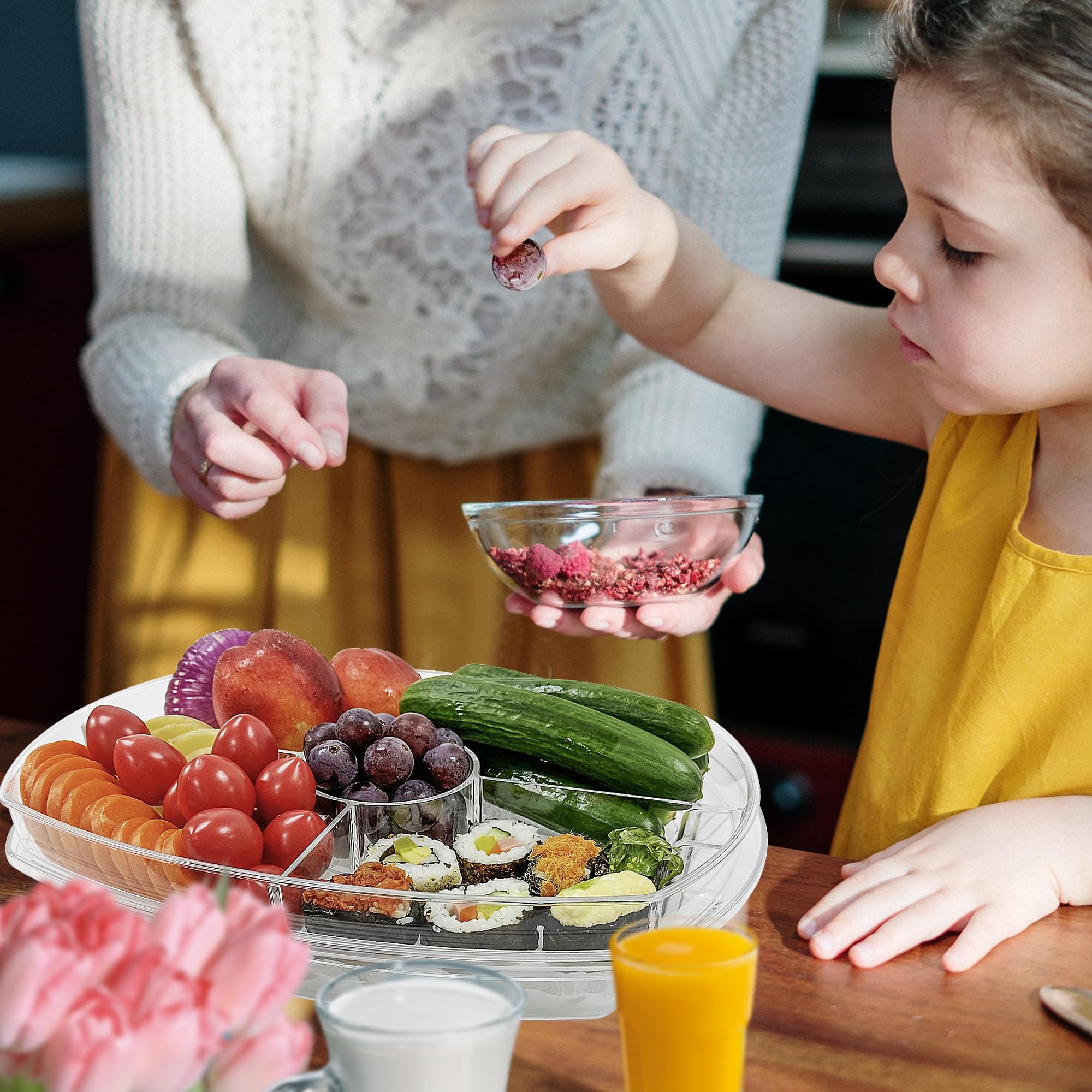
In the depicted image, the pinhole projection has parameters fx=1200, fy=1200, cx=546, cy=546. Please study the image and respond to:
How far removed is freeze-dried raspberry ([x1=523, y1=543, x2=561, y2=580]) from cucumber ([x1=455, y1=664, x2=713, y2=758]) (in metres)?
0.15

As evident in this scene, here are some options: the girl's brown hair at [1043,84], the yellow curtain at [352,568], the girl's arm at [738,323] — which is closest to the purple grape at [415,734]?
the girl's arm at [738,323]

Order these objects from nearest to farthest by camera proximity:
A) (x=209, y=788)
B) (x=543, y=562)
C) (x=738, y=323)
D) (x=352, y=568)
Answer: (x=209, y=788) → (x=543, y=562) → (x=738, y=323) → (x=352, y=568)

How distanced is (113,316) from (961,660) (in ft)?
3.62

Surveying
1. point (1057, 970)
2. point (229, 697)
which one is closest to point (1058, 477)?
point (1057, 970)

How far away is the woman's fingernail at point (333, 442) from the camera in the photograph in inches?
38.8

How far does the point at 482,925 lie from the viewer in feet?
2.18

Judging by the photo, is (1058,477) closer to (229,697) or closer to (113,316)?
(229,697)

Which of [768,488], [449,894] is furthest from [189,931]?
[768,488]

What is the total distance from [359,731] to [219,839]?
133 millimetres

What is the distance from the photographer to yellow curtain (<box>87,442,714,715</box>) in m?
1.67

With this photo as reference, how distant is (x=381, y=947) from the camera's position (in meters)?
0.67

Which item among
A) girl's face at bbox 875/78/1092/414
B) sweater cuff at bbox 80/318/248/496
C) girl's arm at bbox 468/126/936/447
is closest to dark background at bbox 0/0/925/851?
sweater cuff at bbox 80/318/248/496

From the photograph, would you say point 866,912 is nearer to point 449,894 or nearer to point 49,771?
point 449,894

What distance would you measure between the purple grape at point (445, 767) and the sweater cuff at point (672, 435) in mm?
683
